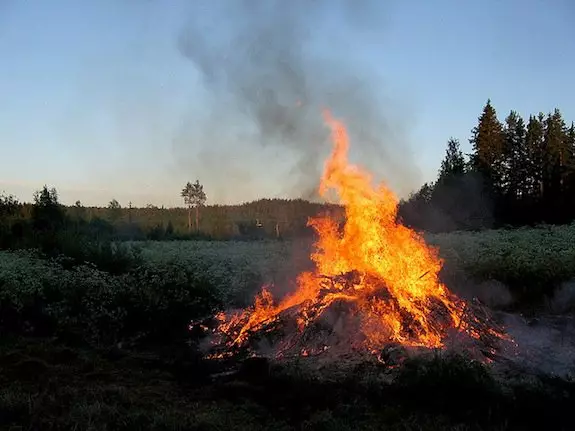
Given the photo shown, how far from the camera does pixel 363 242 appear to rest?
11.7 meters

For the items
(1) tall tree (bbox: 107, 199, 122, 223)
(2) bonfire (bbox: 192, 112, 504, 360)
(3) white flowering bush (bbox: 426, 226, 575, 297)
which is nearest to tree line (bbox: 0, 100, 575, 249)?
(3) white flowering bush (bbox: 426, 226, 575, 297)

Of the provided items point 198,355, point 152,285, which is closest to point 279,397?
point 198,355

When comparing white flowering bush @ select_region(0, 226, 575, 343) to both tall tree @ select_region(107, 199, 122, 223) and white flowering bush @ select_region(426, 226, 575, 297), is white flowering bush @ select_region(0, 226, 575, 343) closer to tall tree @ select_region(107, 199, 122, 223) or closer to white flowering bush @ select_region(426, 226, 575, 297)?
white flowering bush @ select_region(426, 226, 575, 297)

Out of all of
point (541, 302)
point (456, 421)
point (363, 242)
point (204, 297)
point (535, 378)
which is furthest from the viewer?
point (204, 297)

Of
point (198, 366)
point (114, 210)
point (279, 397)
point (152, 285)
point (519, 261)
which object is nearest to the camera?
point (279, 397)

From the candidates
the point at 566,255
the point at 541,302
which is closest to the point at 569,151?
the point at 566,255

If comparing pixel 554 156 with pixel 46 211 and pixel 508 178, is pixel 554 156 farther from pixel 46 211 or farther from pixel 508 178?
pixel 46 211

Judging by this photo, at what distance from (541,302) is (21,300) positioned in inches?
487

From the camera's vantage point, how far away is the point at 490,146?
1817 inches

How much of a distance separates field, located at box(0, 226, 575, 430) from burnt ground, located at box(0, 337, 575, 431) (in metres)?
0.02

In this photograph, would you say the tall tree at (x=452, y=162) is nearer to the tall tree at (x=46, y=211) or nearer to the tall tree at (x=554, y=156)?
the tall tree at (x=554, y=156)

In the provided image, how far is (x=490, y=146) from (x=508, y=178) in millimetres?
3250

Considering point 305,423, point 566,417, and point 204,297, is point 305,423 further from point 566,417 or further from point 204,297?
point 204,297

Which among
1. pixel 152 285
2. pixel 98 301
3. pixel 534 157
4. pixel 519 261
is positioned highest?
pixel 534 157
